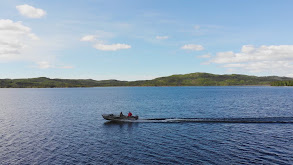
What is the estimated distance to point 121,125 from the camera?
5734cm

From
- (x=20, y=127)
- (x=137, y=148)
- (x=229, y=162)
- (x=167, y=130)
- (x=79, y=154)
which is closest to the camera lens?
(x=229, y=162)

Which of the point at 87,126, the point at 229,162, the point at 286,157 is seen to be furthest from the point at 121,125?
the point at 286,157

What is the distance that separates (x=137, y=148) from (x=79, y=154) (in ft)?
30.6

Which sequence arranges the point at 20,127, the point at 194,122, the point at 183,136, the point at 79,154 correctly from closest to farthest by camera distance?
the point at 79,154 < the point at 183,136 < the point at 20,127 < the point at 194,122

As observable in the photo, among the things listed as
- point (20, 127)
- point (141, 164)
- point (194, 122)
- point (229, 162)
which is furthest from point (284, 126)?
point (20, 127)

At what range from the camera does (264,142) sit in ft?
125

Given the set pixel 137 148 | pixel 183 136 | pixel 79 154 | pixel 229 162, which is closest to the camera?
pixel 229 162

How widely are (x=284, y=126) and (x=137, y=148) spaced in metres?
36.8

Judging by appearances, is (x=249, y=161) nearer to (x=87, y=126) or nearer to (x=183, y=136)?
(x=183, y=136)

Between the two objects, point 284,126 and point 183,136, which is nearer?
point 183,136

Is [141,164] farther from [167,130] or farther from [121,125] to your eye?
[121,125]

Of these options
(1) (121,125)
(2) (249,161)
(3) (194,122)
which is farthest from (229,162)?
(1) (121,125)

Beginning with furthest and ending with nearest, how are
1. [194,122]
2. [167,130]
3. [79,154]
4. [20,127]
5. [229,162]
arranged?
[194,122], [20,127], [167,130], [79,154], [229,162]

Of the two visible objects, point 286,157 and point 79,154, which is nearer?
point 286,157
